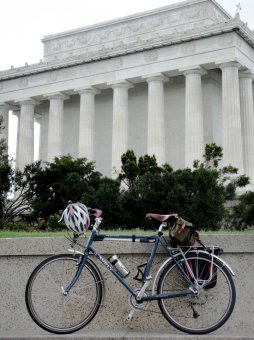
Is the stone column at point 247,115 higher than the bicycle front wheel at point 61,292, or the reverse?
the stone column at point 247,115

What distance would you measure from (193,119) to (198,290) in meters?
54.0

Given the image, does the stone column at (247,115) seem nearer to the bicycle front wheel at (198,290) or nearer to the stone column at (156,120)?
the stone column at (156,120)

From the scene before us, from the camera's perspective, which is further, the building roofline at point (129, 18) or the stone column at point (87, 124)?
the building roofline at point (129, 18)

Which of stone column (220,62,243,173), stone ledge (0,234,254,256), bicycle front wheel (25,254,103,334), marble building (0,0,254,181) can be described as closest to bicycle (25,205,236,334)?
bicycle front wheel (25,254,103,334)

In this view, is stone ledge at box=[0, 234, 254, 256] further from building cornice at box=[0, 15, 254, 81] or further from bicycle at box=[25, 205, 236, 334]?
building cornice at box=[0, 15, 254, 81]

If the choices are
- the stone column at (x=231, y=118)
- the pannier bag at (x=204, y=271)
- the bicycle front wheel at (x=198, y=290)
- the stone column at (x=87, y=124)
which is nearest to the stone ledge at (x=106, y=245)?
the bicycle front wheel at (x=198, y=290)

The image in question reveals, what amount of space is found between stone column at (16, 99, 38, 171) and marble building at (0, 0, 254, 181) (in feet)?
0.46

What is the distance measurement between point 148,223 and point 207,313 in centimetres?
2808

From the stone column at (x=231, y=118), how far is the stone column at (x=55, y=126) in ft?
75.1

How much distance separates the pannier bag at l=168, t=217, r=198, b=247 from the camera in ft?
31.2

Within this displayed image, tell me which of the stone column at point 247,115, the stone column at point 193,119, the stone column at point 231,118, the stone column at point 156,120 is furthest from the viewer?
the stone column at point 247,115

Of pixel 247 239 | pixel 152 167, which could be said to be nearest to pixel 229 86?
pixel 152 167

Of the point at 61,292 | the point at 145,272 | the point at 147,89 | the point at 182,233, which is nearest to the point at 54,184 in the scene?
the point at 147,89

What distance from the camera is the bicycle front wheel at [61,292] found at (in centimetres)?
942
